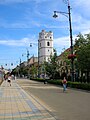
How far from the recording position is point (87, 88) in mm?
31531

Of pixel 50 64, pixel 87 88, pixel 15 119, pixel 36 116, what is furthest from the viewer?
pixel 50 64

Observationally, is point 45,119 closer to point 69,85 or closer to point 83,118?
point 83,118

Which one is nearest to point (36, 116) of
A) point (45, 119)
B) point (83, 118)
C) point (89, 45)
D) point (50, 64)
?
point (45, 119)

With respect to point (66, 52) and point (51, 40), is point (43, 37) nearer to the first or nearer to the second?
point (51, 40)

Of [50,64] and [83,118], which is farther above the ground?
[50,64]

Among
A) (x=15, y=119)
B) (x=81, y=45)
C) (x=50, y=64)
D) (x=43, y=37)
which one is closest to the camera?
(x=15, y=119)

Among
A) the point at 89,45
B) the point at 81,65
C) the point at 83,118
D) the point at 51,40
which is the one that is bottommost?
the point at 83,118

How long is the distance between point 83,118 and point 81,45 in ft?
95.4

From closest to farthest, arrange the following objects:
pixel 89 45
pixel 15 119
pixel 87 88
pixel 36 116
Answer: pixel 15 119 → pixel 36 116 → pixel 87 88 → pixel 89 45

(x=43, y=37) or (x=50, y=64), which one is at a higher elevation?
(x=43, y=37)

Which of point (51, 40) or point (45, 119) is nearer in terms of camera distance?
point (45, 119)

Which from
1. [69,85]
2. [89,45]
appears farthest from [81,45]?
[69,85]

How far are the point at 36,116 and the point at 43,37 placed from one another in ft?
414

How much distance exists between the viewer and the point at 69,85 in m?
39.6
